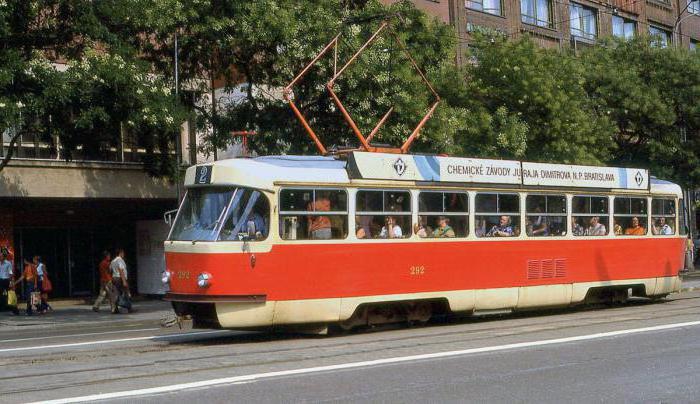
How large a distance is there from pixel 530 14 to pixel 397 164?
98.7 feet

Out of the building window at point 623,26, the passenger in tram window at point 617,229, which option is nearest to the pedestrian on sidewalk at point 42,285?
the passenger in tram window at point 617,229

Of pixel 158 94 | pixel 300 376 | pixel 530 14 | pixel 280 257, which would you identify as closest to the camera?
pixel 300 376

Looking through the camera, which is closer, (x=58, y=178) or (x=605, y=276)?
(x=605, y=276)

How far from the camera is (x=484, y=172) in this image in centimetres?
1666

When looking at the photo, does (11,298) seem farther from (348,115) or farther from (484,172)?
(484,172)

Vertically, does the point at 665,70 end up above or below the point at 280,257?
above

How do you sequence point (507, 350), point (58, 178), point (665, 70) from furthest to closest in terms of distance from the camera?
1. point (665, 70)
2. point (58, 178)
3. point (507, 350)

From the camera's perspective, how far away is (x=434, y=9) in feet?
124

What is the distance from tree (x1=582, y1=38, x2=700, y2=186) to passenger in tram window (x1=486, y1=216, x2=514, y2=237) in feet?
61.0

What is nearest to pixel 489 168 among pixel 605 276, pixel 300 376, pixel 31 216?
pixel 605 276

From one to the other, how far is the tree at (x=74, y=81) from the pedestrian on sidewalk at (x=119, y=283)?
354 centimetres

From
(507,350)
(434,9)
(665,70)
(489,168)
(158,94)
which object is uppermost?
(434,9)

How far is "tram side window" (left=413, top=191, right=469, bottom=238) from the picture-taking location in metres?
15.7

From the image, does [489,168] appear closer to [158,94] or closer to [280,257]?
[280,257]
